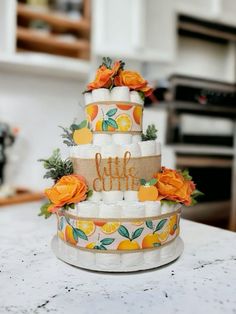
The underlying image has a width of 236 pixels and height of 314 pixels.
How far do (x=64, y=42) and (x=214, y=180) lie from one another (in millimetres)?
1372

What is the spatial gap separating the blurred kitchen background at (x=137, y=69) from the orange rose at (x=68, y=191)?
1058mm

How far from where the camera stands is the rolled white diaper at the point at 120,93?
2.54 feet

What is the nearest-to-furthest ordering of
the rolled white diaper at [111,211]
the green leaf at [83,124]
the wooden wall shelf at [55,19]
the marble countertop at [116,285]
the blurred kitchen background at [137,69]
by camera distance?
the marble countertop at [116,285]
the rolled white diaper at [111,211]
the green leaf at [83,124]
the wooden wall shelf at [55,19]
the blurred kitchen background at [137,69]

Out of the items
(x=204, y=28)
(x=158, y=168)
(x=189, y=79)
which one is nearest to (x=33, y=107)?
(x=189, y=79)

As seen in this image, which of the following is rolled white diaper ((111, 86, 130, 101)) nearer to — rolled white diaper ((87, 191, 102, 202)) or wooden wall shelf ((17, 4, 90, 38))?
rolled white diaper ((87, 191, 102, 202))

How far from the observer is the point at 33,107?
6.87 feet

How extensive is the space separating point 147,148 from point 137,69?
64.8 inches

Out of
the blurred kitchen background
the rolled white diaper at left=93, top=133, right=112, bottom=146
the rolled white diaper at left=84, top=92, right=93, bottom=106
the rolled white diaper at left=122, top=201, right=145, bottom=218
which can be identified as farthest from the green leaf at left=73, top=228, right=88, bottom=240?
the blurred kitchen background

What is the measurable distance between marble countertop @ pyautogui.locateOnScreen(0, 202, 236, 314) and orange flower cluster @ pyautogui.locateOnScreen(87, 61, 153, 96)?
1.40 ft

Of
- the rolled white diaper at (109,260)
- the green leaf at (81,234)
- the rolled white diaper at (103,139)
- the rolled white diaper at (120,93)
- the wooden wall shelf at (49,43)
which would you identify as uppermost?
the wooden wall shelf at (49,43)

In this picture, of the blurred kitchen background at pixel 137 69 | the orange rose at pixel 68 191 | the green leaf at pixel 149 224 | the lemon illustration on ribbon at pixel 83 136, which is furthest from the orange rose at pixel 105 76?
the blurred kitchen background at pixel 137 69

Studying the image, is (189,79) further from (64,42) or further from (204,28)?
(64,42)

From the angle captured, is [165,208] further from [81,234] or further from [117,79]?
[117,79]

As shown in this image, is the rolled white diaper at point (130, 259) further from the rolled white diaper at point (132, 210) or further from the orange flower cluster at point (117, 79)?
the orange flower cluster at point (117, 79)
